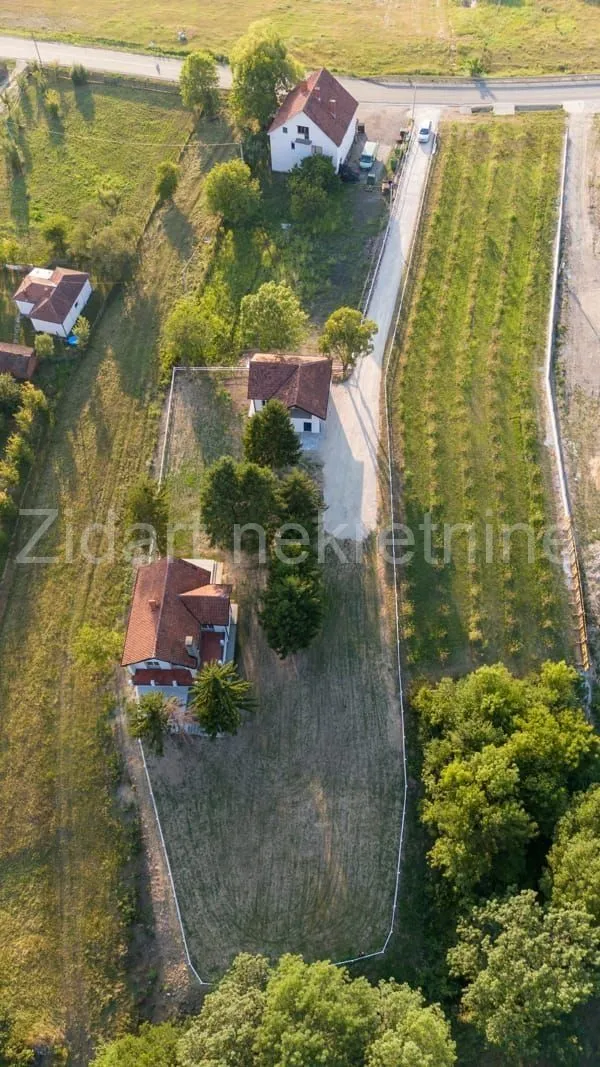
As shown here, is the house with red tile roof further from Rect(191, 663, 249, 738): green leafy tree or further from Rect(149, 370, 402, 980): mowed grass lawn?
Rect(149, 370, 402, 980): mowed grass lawn

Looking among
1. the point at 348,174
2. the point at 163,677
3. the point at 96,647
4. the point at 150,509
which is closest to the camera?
the point at 163,677

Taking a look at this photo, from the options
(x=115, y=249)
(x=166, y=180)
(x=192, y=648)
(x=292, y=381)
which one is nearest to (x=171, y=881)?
(x=192, y=648)

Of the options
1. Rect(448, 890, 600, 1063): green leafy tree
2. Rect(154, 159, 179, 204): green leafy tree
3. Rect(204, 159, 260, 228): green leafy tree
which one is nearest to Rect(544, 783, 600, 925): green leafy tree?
Rect(448, 890, 600, 1063): green leafy tree

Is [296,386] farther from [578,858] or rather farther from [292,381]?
[578,858]

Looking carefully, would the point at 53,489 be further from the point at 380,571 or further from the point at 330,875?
the point at 330,875

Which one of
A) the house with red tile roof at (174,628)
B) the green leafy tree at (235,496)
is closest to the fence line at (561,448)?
the green leafy tree at (235,496)

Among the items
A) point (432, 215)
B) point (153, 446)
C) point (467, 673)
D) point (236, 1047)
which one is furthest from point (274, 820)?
point (432, 215)
